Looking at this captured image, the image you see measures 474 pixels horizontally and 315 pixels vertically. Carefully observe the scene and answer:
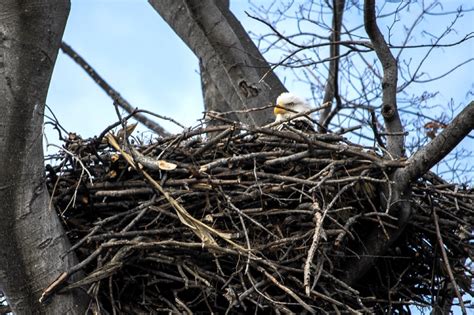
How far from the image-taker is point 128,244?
341 cm

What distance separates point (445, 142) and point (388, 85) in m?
0.59

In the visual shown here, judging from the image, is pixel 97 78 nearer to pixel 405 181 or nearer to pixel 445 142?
pixel 405 181

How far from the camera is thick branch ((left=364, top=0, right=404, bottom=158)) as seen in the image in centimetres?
396

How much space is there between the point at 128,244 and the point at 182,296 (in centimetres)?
40

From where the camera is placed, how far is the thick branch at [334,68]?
5582mm

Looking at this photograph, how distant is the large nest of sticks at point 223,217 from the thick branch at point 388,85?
181 millimetres

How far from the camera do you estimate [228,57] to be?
5449 mm

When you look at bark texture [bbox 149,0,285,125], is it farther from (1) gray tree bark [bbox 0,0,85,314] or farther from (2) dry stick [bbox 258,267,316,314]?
(1) gray tree bark [bbox 0,0,85,314]

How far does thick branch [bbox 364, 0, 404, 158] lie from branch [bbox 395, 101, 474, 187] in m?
A: 0.28

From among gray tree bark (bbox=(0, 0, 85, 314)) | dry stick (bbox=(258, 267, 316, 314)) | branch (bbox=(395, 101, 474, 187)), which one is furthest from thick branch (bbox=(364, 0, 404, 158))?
gray tree bark (bbox=(0, 0, 85, 314))

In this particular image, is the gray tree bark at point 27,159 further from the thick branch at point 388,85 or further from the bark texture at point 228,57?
the bark texture at point 228,57

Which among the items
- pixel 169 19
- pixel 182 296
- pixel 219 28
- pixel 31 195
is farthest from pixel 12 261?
pixel 169 19

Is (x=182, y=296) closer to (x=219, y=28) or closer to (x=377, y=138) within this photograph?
(x=377, y=138)

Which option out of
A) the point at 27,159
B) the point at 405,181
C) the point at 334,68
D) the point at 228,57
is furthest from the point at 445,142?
the point at 334,68
